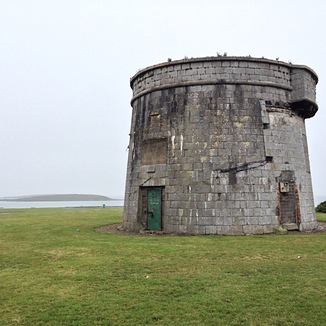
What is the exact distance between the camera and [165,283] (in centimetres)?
666

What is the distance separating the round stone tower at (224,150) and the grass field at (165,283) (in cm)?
268

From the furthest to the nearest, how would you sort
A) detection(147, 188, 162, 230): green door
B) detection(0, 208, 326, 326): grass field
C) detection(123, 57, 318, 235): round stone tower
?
detection(147, 188, 162, 230): green door → detection(123, 57, 318, 235): round stone tower → detection(0, 208, 326, 326): grass field

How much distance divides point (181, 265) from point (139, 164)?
27.6 ft

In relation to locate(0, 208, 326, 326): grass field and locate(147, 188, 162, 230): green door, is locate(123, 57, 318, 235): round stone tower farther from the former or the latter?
locate(0, 208, 326, 326): grass field

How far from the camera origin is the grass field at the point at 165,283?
5055 millimetres

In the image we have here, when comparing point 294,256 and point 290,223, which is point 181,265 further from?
point 290,223

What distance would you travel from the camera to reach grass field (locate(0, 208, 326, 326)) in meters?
5.05

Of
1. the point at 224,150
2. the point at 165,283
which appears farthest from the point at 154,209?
the point at 165,283

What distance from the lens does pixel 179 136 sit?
14836mm

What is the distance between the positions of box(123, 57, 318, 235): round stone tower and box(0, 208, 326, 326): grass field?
8.79 ft

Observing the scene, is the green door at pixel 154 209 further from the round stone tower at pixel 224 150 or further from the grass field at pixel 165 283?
the grass field at pixel 165 283

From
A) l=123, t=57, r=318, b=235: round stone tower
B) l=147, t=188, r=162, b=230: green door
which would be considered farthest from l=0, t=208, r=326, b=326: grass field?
l=147, t=188, r=162, b=230: green door

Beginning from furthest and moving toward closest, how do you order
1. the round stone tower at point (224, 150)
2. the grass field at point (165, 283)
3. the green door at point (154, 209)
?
the green door at point (154, 209)
the round stone tower at point (224, 150)
the grass field at point (165, 283)

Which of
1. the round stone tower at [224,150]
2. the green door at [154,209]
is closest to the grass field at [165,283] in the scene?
the round stone tower at [224,150]
